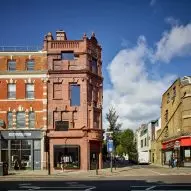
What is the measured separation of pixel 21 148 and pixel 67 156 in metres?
5.44

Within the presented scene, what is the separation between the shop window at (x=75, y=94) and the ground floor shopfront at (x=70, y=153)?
429cm

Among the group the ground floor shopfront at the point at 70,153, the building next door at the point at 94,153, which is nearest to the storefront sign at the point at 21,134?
the ground floor shopfront at the point at 70,153

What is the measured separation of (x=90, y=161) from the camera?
5081 centimetres

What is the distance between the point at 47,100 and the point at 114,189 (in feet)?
90.7

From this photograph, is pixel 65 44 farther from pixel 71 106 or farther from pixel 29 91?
pixel 71 106

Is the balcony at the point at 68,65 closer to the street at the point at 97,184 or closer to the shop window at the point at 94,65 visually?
the shop window at the point at 94,65

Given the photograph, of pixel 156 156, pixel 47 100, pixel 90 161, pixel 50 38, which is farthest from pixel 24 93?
pixel 156 156

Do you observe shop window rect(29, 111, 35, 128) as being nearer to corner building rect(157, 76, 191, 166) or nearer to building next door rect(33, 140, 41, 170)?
building next door rect(33, 140, 41, 170)

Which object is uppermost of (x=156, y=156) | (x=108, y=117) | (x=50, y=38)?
(x=50, y=38)

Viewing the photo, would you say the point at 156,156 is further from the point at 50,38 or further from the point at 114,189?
the point at 114,189

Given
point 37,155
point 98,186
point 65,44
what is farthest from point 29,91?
point 98,186

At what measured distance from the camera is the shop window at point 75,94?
50.8 meters

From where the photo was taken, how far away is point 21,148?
5059cm

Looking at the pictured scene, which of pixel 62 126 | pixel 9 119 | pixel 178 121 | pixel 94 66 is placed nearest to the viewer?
pixel 62 126
